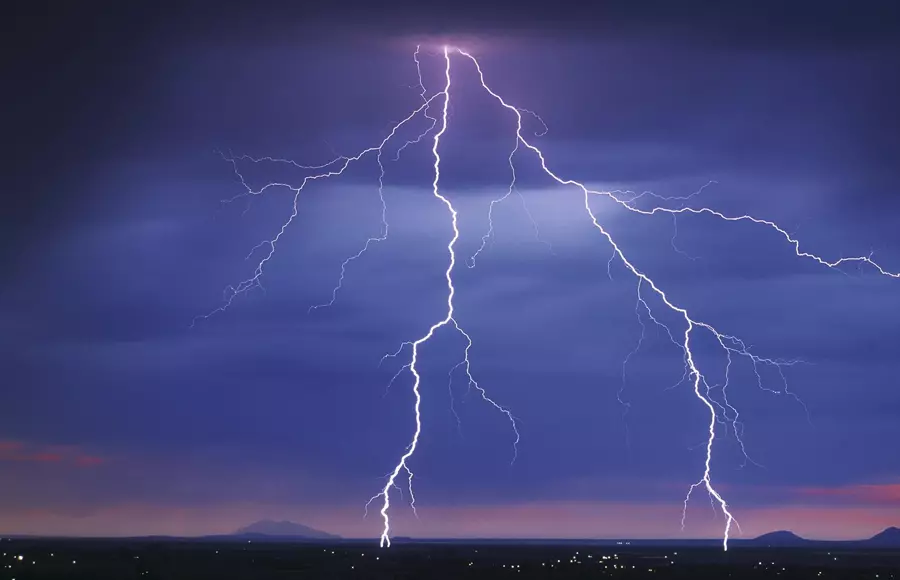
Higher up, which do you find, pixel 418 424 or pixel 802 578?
pixel 418 424

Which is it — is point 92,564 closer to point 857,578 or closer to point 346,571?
point 346,571

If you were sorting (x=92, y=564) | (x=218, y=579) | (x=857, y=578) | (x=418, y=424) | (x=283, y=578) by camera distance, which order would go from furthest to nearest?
(x=92, y=564)
(x=857, y=578)
(x=283, y=578)
(x=218, y=579)
(x=418, y=424)

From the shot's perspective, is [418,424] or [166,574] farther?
[166,574]

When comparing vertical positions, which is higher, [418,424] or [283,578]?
[418,424]

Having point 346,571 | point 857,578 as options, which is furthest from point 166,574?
point 857,578

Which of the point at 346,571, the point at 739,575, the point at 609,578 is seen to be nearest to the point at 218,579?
the point at 346,571

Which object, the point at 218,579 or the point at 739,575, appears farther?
the point at 739,575

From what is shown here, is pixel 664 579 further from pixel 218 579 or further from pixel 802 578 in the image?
pixel 218 579

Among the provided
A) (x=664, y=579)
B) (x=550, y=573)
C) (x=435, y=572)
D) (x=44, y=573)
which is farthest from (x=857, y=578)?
(x=44, y=573)

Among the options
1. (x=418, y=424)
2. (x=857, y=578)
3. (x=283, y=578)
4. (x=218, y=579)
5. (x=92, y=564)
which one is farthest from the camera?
(x=92, y=564)
